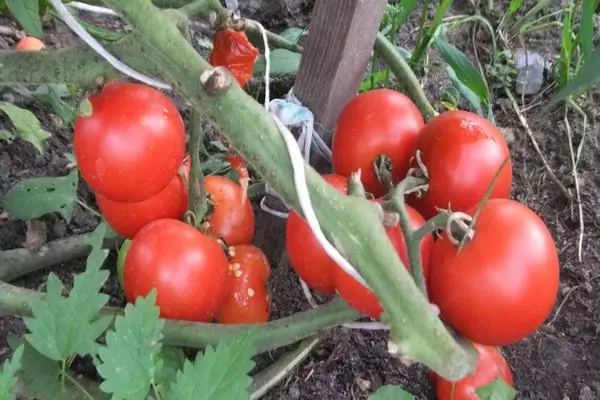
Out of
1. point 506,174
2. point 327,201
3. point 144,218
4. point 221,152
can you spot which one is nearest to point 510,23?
point 221,152

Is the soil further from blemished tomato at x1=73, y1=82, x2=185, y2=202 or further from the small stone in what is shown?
blemished tomato at x1=73, y1=82, x2=185, y2=202

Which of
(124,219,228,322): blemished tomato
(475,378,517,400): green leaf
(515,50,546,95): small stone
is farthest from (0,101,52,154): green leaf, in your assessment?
(515,50,546,95): small stone

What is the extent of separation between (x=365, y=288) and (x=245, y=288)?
36 centimetres

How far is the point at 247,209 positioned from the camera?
1.17m

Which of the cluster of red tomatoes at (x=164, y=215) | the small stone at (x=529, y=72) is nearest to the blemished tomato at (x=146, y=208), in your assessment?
the cluster of red tomatoes at (x=164, y=215)

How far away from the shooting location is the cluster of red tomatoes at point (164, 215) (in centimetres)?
88

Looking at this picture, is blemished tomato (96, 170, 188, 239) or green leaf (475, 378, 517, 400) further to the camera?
blemished tomato (96, 170, 188, 239)

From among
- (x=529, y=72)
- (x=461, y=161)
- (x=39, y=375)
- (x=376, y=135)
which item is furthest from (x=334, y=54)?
(x=529, y=72)

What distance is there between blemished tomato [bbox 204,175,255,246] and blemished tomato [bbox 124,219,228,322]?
9 centimetres

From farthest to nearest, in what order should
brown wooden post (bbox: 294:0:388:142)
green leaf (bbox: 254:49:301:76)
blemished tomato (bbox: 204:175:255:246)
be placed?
green leaf (bbox: 254:49:301:76), blemished tomato (bbox: 204:175:255:246), brown wooden post (bbox: 294:0:388:142)

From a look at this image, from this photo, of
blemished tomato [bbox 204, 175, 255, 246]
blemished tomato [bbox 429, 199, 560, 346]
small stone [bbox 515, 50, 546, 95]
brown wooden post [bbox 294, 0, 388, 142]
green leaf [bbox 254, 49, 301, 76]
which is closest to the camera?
blemished tomato [bbox 429, 199, 560, 346]

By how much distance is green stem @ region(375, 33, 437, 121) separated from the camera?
116 centimetres

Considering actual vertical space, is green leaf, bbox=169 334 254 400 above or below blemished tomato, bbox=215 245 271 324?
above

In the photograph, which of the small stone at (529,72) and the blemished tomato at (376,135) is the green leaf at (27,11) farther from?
the small stone at (529,72)
